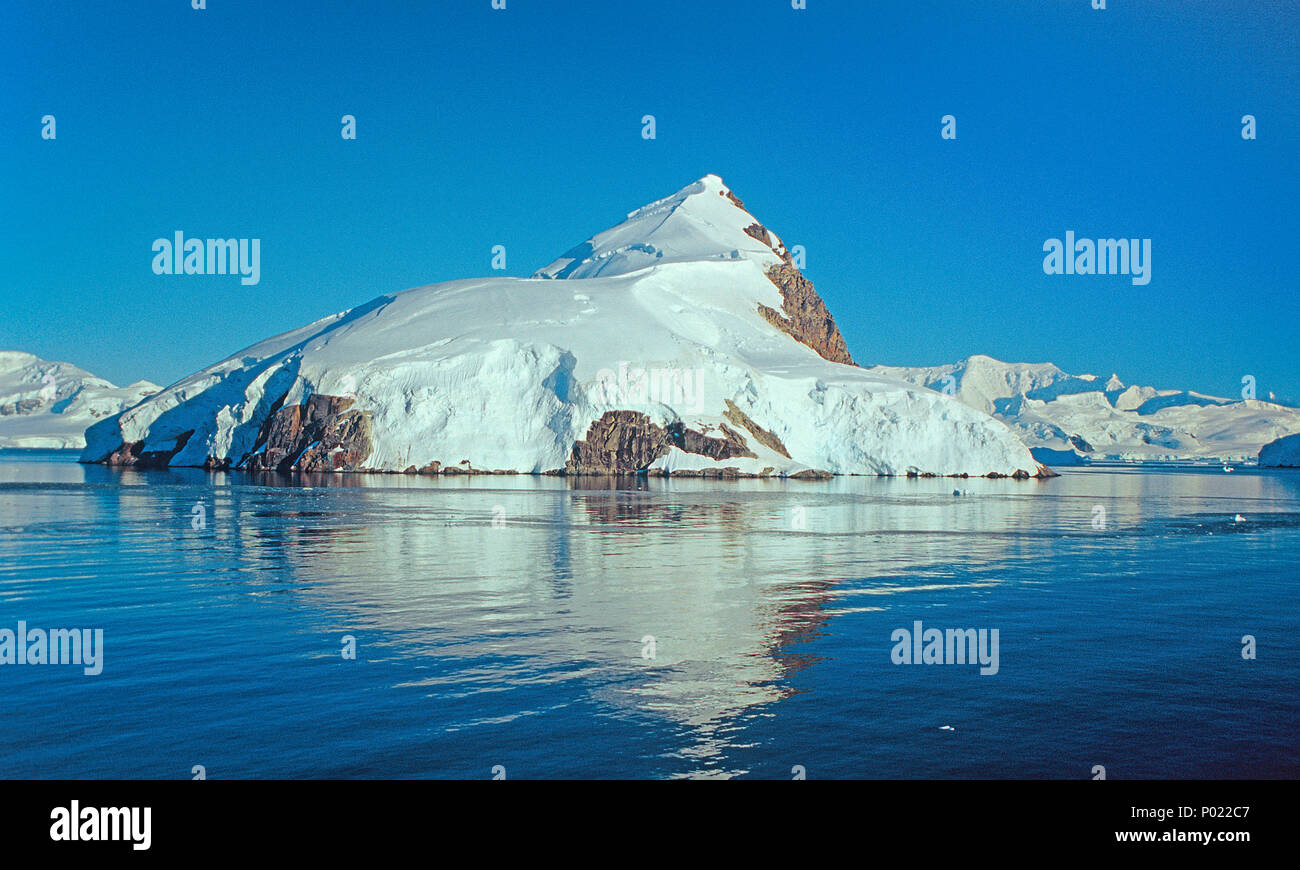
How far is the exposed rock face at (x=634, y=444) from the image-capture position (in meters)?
91.2

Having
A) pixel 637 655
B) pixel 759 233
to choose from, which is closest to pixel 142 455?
A: pixel 759 233

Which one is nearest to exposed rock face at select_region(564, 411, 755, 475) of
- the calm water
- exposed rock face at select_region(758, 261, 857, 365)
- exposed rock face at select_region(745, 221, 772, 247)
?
exposed rock face at select_region(758, 261, 857, 365)

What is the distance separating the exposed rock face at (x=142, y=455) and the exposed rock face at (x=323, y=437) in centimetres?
1899

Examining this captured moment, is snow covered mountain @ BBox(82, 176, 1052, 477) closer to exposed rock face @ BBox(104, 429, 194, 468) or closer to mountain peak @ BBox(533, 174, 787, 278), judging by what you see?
exposed rock face @ BBox(104, 429, 194, 468)

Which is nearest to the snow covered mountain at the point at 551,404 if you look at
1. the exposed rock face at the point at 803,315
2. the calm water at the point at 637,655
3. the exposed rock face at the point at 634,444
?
the exposed rock face at the point at 634,444

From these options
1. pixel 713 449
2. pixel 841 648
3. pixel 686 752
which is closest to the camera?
pixel 686 752

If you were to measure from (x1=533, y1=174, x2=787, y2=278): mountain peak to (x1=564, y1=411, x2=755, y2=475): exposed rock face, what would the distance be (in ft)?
142

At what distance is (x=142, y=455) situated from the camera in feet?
360

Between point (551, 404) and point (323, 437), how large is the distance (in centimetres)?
2111

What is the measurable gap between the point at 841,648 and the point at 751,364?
302ft

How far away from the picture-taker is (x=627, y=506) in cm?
4750

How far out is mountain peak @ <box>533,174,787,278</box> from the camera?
14075 cm
